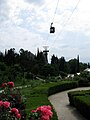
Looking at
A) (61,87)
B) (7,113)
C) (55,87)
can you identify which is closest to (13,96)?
(7,113)

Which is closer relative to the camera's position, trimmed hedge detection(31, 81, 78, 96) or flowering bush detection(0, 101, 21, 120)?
flowering bush detection(0, 101, 21, 120)

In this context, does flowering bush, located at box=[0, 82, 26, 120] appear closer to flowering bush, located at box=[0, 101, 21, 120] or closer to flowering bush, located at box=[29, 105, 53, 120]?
flowering bush, located at box=[0, 101, 21, 120]

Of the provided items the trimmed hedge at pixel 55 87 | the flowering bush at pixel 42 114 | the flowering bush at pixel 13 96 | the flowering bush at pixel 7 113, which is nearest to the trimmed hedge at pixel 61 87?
the trimmed hedge at pixel 55 87

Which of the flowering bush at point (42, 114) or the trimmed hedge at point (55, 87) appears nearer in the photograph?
the flowering bush at point (42, 114)

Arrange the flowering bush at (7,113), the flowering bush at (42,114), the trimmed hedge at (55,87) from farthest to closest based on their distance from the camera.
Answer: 1. the trimmed hedge at (55,87)
2. the flowering bush at (7,113)
3. the flowering bush at (42,114)

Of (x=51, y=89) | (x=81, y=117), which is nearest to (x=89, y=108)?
(x=81, y=117)

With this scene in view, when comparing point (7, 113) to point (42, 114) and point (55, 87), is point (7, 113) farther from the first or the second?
point (55, 87)

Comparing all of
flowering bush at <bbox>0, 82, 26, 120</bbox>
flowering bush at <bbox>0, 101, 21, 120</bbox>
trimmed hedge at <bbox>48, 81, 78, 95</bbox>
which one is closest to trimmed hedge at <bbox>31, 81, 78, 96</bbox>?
trimmed hedge at <bbox>48, 81, 78, 95</bbox>

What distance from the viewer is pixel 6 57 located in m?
79.1

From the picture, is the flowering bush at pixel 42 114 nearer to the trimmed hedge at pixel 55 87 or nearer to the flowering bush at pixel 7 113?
the flowering bush at pixel 7 113

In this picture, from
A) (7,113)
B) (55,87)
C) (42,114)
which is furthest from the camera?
(55,87)

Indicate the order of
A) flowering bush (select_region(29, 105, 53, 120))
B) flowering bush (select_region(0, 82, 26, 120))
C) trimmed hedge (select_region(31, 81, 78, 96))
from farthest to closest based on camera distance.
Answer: trimmed hedge (select_region(31, 81, 78, 96)) → flowering bush (select_region(0, 82, 26, 120)) → flowering bush (select_region(29, 105, 53, 120))

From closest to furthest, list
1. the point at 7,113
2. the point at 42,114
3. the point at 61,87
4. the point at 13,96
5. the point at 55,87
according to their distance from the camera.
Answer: the point at 42,114 → the point at 7,113 → the point at 13,96 → the point at 55,87 → the point at 61,87

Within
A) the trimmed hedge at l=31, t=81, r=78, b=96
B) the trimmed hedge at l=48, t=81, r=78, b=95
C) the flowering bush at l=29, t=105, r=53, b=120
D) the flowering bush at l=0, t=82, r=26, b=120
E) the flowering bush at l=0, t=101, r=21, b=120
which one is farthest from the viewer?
the trimmed hedge at l=48, t=81, r=78, b=95
